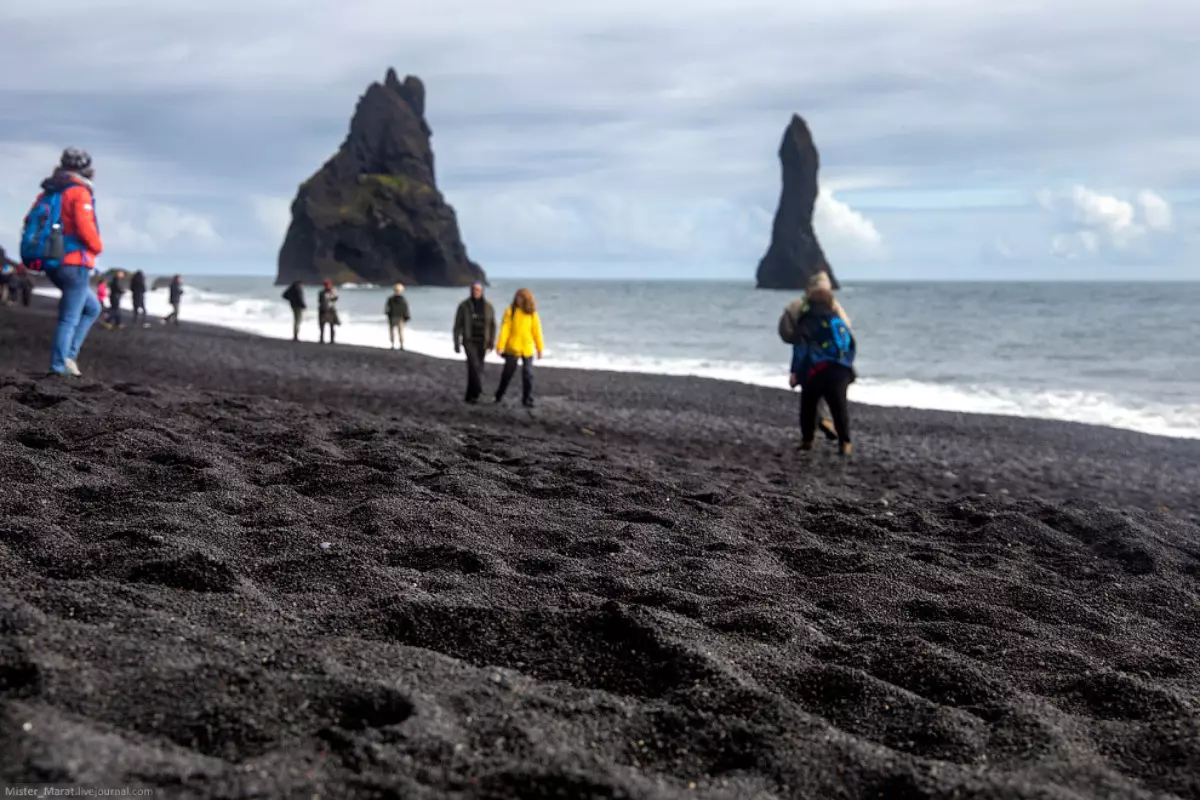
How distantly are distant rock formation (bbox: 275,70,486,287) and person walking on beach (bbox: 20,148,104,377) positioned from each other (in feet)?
361

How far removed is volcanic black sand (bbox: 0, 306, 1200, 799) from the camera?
268 cm

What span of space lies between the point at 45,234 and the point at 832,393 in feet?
23.9

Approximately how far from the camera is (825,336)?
1031 centimetres

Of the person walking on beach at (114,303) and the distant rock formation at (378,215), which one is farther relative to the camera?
the distant rock formation at (378,215)

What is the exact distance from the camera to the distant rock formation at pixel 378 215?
124 m

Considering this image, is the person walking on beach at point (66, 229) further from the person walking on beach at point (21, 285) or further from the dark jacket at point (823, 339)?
the person walking on beach at point (21, 285)

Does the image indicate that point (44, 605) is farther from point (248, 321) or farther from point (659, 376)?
point (248, 321)

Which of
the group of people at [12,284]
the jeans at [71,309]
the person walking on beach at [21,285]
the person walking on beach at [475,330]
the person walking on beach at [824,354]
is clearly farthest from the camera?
the person walking on beach at [21,285]

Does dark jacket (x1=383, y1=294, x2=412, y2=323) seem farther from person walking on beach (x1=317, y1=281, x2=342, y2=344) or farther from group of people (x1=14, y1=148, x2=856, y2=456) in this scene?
group of people (x1=14, y1=148, x2=856, y2=456)

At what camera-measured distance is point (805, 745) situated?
297 centimetres

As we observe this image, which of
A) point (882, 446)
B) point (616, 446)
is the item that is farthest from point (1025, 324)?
point (616, 446)

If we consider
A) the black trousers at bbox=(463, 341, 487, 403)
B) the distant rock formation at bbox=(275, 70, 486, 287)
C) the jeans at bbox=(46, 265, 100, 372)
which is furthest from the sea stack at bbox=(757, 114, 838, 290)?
the jeans at bbox=(46, 265, 100, 372)

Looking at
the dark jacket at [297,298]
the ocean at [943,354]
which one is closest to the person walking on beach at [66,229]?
the ocean at [943,354]

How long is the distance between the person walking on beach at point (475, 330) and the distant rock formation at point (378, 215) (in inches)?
4141
